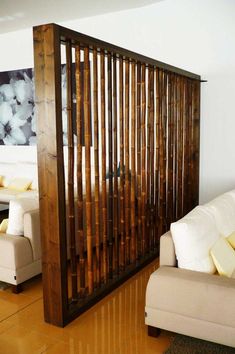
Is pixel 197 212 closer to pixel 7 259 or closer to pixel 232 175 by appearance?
pixel 7 259

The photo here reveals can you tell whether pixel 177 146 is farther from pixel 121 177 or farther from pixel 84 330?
pixel 84 330

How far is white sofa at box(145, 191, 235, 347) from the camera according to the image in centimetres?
209

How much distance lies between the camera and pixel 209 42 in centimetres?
442

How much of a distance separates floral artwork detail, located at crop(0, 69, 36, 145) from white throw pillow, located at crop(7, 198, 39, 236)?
319 cm

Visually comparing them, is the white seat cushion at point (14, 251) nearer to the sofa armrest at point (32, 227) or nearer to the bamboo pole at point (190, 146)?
the sofa armrest at point (32, 227)

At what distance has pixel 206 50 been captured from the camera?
4461 millimetres

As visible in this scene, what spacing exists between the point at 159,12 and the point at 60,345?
4.10m

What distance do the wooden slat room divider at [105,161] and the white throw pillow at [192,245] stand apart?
745 millimetres

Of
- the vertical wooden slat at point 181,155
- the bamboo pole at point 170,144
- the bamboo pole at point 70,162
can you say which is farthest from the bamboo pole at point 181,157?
the bamboo pole at point 70,162

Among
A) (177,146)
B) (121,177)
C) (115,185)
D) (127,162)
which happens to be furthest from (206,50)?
(115,185)

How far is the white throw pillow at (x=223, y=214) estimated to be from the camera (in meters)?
2.81

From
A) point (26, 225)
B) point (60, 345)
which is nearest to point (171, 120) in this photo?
point (26, 225)

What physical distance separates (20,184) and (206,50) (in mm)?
3348

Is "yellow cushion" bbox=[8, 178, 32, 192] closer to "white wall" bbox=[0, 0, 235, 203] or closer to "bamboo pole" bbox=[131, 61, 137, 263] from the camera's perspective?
"white wall" bbox=[0, 0, 235, 203]
